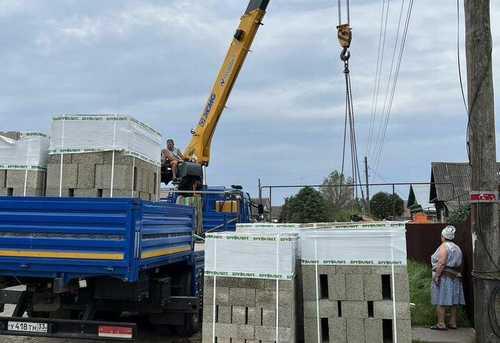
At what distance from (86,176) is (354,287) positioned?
3.63 metres

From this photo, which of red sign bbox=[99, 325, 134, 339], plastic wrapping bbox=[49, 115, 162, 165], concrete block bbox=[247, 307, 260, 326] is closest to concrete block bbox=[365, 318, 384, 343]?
concrete block bbox=[247, 307, 260, 326]

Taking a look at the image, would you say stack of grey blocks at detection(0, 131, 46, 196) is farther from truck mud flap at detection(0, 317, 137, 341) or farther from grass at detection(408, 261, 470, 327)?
grass at detection(408, 261, 470, 327)

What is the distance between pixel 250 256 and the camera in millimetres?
6344

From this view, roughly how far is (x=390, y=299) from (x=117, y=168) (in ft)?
12.3

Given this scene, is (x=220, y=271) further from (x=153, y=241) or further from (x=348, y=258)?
(x=348, y=258)

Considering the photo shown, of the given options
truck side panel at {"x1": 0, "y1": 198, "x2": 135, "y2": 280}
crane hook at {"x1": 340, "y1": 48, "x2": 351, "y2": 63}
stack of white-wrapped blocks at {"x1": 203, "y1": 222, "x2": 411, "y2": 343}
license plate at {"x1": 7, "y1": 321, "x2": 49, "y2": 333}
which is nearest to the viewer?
truck side panel at {"x1": 0, "y1": 198, "x2": 135, "y2": 280}

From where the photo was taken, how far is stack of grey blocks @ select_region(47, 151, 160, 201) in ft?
20.2

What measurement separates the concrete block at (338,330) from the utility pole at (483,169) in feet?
5.89

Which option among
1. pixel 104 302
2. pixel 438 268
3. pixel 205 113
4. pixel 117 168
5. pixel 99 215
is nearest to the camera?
pixel 99 215

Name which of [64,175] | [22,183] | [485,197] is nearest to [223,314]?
[64,175]

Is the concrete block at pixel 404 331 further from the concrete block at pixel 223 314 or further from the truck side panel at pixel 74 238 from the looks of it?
the truck side panel at pixel 74 238

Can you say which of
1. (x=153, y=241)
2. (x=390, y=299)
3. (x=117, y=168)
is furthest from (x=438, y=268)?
(x=117, y=168)

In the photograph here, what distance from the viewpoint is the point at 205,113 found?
15.2 metres

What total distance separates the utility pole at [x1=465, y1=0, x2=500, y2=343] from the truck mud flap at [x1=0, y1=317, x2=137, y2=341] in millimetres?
4380
